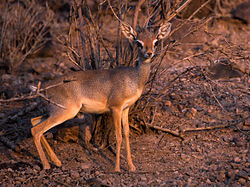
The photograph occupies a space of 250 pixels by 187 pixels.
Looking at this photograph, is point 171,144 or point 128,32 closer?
point 128,32

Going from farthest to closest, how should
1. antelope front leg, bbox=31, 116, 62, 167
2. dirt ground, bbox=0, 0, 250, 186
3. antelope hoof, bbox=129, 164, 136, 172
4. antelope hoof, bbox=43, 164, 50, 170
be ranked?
1. antelope front leg, bbox=31, 116, 62, 167
2. antelope hoof, bbox=43, 164, 50, 170
3. antelope hoof, bbox=129, 164, 136, 172
4. dirt ground, bbox=0, 0, 250, 186

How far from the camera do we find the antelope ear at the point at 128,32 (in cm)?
588

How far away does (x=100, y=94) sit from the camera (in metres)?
6.21

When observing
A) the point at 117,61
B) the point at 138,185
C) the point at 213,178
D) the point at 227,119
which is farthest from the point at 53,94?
the point at 227,119

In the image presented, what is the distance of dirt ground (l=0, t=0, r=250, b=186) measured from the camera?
18.5ft

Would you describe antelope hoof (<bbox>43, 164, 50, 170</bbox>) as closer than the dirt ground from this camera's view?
No

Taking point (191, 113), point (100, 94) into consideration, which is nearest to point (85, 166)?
point (100, 94)

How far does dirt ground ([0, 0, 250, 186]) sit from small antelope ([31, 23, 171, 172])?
45cm

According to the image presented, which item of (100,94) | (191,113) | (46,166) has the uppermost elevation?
(100,94)

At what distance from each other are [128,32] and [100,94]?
1228mm

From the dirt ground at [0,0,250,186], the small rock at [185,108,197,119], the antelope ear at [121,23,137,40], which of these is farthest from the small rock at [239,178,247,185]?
the antelope ear at [121,23,137,40]

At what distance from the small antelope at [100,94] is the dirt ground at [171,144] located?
0.45 m

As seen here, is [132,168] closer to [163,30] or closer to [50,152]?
[50,152]

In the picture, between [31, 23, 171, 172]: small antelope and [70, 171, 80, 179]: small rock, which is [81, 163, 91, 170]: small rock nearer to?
[70, 171, 80, 179]: small rock
